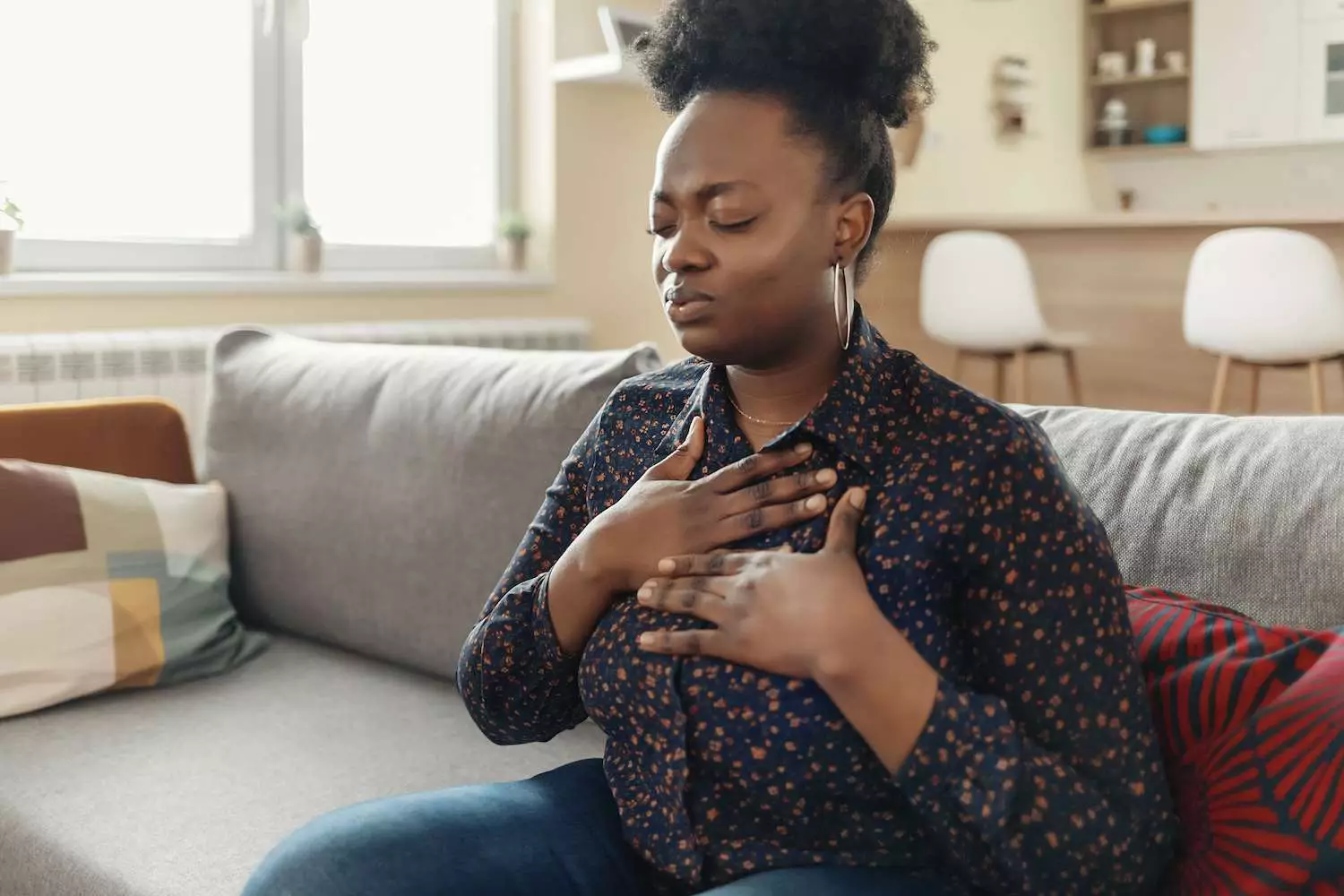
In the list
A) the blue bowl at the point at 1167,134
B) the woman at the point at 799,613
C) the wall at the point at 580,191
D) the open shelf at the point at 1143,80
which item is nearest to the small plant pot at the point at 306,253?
the wall at the point at 580,191

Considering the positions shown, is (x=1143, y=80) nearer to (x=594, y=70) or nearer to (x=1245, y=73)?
(x=1245, y=73)

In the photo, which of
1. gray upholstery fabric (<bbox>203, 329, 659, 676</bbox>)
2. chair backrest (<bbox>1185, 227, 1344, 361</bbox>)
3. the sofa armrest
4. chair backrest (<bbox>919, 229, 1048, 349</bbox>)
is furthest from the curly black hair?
chair backrest (<bbox>919, 229, 1048, 349</bbox>)

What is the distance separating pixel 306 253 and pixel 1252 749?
2905 mm

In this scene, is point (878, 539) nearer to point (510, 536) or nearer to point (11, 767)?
point (510, 536)

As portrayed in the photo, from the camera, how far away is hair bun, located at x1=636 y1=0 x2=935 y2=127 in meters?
0.94

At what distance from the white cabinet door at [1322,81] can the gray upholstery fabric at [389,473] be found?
16.5 ft

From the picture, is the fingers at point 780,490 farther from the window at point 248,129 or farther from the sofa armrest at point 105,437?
the window at point 248,129

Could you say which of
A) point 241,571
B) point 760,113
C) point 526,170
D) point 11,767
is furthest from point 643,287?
point 760,113

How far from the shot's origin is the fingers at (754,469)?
3.05 ft

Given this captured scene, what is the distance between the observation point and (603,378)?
1643 mm

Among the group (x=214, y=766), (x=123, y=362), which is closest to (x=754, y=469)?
(x=214, y=766)

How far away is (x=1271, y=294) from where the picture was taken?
11.4ft

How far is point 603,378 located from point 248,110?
214 cm

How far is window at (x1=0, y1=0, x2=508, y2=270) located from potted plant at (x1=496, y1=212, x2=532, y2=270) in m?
0.05
